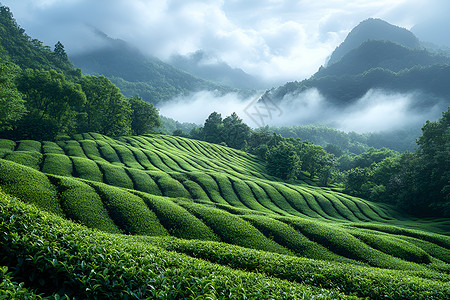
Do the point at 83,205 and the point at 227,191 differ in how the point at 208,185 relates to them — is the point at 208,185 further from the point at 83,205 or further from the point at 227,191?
the point at 83,205

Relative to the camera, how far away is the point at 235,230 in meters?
21.2

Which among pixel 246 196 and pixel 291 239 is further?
pixel 246 196

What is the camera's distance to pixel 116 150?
5306cm

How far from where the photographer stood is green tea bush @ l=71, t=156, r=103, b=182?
33594 millimetres

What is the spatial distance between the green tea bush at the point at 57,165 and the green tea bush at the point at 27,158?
0.85 m

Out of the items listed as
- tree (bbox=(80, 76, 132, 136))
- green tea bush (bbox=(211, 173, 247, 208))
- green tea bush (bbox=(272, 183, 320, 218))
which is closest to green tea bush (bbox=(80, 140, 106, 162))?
tree (bbox=(80, 76, 132, 136))

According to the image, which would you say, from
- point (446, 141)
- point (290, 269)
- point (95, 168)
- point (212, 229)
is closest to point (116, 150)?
point (95, 168)

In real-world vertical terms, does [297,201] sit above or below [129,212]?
above

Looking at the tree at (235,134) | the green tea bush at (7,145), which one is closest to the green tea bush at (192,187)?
the green tea bush at (7,145)

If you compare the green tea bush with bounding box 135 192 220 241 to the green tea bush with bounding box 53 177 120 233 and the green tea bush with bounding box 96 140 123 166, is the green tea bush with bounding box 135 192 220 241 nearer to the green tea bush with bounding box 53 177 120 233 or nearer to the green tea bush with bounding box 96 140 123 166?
the green tea bush with bounding box 53 177 120 233

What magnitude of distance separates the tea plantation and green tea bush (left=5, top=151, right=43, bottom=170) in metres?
0.13

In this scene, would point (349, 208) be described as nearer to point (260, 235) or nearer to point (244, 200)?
point (244, 200)

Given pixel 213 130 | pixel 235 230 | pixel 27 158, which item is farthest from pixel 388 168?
pixel 27 158

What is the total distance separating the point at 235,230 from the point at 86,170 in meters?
26.8
